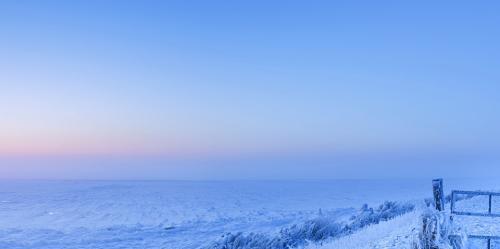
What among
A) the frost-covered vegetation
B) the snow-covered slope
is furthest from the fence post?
the frost-covered vegetation

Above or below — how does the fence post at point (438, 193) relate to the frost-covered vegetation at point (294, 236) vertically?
above

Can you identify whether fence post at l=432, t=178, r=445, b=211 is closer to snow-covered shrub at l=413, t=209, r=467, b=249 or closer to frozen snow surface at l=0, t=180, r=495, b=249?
snow-covered shrub at l=413, t=209, r=467, b=249

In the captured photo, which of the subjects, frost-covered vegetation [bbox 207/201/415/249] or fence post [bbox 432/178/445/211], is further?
frost-covered vegetation [bbox 207/201/415/249]

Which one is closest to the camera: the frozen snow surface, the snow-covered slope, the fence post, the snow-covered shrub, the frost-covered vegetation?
the snow-covered shrub

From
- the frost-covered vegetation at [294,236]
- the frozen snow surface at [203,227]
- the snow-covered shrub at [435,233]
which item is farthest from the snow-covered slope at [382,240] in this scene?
the snow-covered shrub at [435,233]

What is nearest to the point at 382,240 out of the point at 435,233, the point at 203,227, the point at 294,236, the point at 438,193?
the point at 438,193

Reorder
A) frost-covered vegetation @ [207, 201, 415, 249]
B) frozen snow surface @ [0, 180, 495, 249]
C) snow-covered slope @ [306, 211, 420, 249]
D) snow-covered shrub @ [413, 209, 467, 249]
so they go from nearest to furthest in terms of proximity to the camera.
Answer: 1. snow-covered shrub @ [413, 209, 467, 249]
2. snow-covered slope @ [306, 211, 420, 249]
3. frozen snow surface @ [0, 180, 495, 249]
4. frost-covered vegetation @ [207, 201, 415, 249]

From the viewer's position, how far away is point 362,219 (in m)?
27.3

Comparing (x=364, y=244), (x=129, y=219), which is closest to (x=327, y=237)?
(x=364, y=244)

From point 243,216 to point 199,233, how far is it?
346 inches

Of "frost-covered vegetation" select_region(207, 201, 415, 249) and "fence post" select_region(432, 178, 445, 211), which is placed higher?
"fence post" select_region(432, 178, 445, 211)

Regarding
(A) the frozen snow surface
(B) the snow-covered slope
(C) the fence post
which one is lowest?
(A) the frozen snow surface

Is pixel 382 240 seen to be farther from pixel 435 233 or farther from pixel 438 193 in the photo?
pixel 435 233

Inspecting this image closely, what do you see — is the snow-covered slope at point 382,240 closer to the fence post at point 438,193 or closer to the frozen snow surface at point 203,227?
the frozen snow surface at point 203,227
